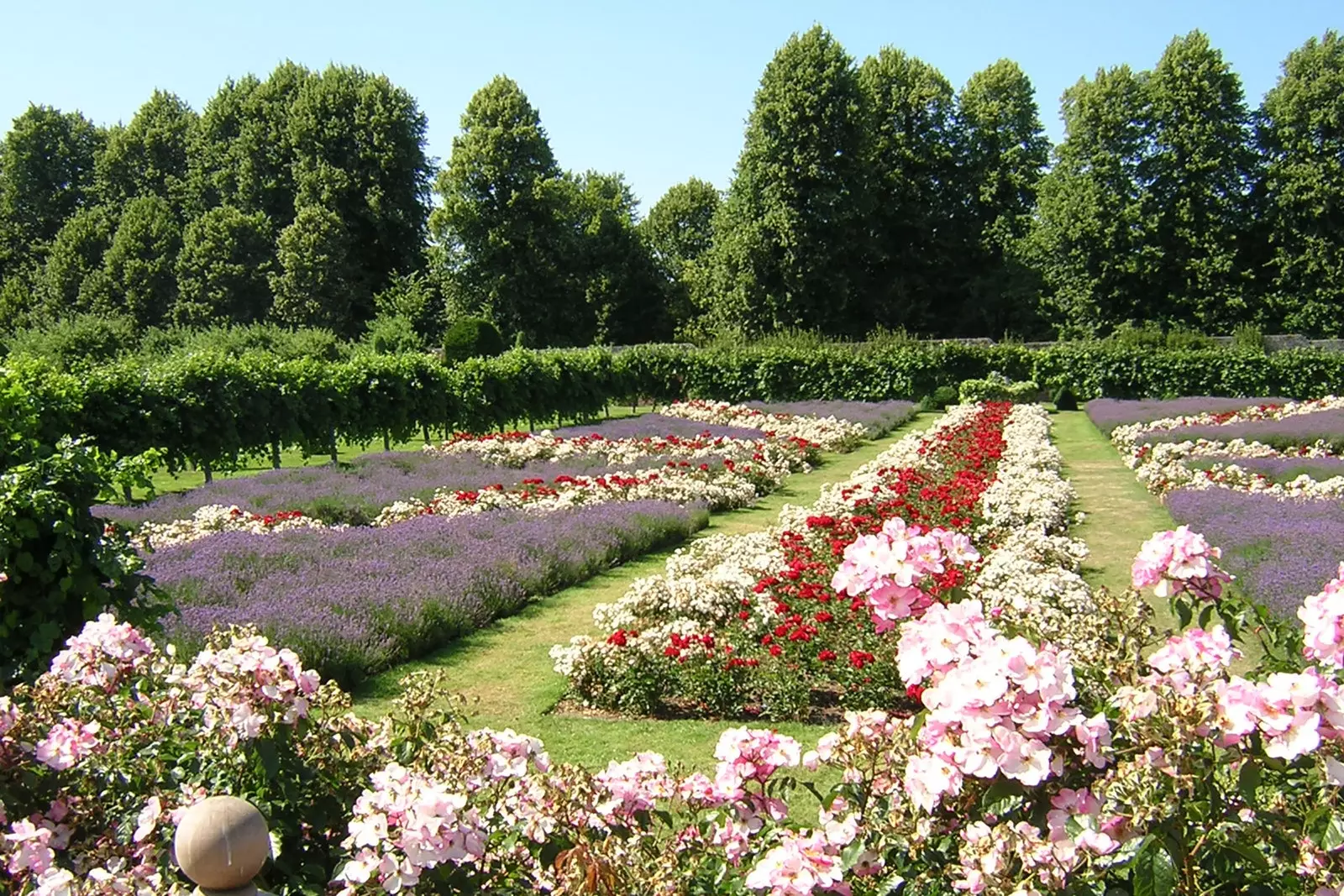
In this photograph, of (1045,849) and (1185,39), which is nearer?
(1045,849)

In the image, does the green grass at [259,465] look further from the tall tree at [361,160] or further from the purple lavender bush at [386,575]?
the tall tree at [361,160]


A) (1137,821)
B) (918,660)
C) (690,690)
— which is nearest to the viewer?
(1137,821)

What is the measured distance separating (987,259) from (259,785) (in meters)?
44.2

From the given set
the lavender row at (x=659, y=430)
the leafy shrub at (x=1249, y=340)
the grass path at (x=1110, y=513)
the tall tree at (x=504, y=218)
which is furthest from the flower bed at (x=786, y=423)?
the tall tree at (x=504, y=218)

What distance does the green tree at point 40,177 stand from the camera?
5078cm

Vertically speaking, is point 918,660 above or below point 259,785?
above

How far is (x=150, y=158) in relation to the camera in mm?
50688

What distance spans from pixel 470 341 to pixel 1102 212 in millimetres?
24038

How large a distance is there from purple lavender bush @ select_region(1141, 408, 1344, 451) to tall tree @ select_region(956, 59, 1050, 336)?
24265 mm

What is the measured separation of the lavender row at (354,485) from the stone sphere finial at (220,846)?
8485 mm

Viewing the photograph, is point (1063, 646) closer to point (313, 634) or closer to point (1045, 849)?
point (1045, 849)

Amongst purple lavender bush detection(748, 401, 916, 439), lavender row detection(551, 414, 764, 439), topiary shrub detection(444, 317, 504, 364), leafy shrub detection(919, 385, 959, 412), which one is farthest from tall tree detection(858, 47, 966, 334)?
lavender row detection(551, 414, 764, 439)

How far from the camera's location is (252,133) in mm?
46188

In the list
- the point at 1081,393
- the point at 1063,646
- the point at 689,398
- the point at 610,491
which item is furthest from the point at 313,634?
→ the point at 1081,393
